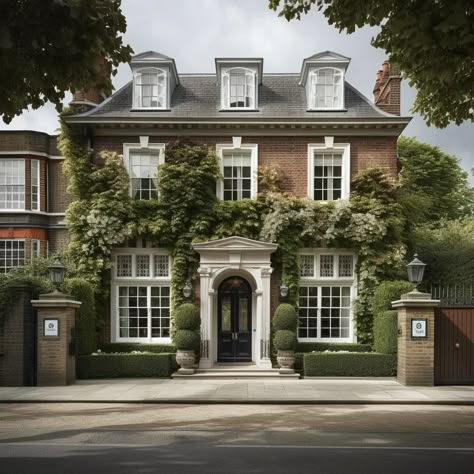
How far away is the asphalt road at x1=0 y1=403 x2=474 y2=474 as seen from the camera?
22.5 feet

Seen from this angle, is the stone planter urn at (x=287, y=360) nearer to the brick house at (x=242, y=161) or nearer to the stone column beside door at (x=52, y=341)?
the brick house at (x=242, y=161)

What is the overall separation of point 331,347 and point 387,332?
2621mm

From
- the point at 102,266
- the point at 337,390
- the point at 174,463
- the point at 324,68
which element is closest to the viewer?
the point at 174,463

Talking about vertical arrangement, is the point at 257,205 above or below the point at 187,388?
above

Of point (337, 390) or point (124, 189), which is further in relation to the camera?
point (124, 189)

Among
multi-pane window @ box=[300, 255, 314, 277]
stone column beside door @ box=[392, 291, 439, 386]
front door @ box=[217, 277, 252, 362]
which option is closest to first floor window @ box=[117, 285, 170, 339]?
front door @ box=[217, 277, 252, 362]

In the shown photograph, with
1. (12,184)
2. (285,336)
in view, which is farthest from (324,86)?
(12,184)

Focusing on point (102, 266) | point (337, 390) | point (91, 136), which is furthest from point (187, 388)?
point (91, 136)

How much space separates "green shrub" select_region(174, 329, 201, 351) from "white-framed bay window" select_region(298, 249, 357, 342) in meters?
4.03

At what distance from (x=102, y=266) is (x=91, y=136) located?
4735 mm

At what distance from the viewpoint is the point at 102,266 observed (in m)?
18.5

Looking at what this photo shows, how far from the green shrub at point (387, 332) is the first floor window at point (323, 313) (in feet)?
6.51

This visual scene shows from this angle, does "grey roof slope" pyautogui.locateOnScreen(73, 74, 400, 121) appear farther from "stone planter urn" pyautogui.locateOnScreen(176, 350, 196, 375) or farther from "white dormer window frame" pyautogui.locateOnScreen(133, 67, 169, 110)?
"stone planter urn" pyautogui.locateOnScreen(176, 350, 196, 375)

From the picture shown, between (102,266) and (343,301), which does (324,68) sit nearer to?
(343,301)
